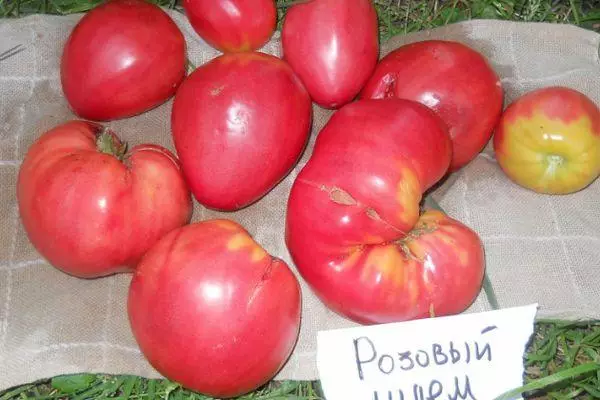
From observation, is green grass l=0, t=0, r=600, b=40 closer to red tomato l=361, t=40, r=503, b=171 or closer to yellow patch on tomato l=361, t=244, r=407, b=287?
red tomato l=361, t=40, r=503, b=171

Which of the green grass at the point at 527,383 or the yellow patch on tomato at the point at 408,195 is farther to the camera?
the green grass at the point at 527,383

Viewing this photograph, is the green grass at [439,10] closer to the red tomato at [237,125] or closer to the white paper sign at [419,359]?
the red tomato at [237,125]

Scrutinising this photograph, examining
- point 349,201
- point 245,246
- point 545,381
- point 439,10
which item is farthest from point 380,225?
point 439,10

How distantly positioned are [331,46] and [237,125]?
0.60ft

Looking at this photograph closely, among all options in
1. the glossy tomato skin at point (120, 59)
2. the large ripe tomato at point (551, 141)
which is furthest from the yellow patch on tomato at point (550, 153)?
the glossy tomato skin at point (120, 59)

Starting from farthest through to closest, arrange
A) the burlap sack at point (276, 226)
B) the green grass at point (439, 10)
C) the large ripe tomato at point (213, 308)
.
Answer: the green grass at point (439, 10) → the burlap sack at point (276, 226) → the large ripe tomato at point (213, 308)

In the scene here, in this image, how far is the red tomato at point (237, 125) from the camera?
0.90m

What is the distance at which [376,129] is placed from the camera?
0.86 m

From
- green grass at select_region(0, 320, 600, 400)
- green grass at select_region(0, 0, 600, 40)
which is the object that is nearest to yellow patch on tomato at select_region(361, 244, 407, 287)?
green grass at select_region(0, 320, 600, 400)

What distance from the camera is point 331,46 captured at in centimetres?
99

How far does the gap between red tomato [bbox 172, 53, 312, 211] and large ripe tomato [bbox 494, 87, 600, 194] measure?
284 mm

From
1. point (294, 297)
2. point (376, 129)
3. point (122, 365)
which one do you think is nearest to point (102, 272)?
point (122, 365)

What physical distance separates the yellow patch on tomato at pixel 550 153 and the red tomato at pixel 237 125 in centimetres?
29

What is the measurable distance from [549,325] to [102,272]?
59 cm
